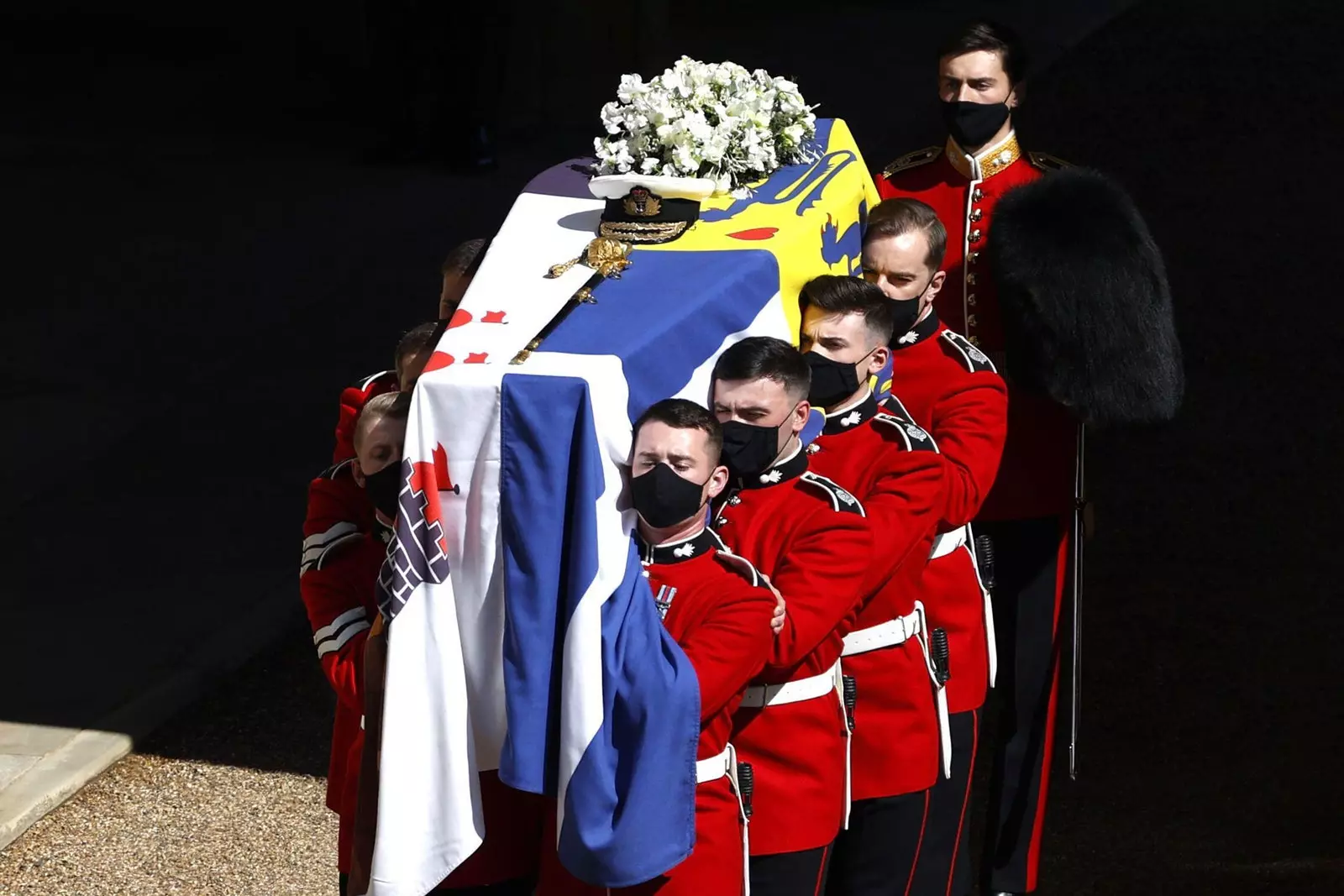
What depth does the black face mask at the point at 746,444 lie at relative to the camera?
3385 mm

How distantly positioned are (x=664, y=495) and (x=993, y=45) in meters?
1.86

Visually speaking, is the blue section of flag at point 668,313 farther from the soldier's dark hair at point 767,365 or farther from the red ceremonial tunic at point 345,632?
the red ceremonial tunic at point 345,632

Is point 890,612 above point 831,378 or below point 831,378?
below

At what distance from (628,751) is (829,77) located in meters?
11.4

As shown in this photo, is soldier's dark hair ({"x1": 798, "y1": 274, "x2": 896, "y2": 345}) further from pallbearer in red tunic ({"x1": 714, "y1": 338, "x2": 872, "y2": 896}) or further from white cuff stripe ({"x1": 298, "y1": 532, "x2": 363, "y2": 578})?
white cuff stripe ({"x1": 298, "y1": 532, "x2": 363, "y2": 578})

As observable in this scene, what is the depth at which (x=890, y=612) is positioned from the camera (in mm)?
3834

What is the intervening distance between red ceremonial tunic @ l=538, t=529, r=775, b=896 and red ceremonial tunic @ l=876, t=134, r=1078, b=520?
1.38 metres

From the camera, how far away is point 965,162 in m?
4.68

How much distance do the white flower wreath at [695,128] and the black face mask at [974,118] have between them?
0.60m

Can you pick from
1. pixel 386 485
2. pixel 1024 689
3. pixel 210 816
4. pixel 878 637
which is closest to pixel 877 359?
pixel 878 637

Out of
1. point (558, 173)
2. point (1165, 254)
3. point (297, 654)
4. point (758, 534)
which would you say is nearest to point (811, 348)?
point (758, 534)

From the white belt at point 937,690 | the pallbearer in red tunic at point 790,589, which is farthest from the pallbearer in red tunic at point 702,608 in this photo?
the white belt at point 937,690

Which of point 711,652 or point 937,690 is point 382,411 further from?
point 937,690

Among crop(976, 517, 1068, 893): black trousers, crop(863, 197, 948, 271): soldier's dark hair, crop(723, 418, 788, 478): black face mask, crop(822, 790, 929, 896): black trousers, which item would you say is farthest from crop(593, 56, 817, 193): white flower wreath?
crop(822, 790, 929, 896): black trousers
